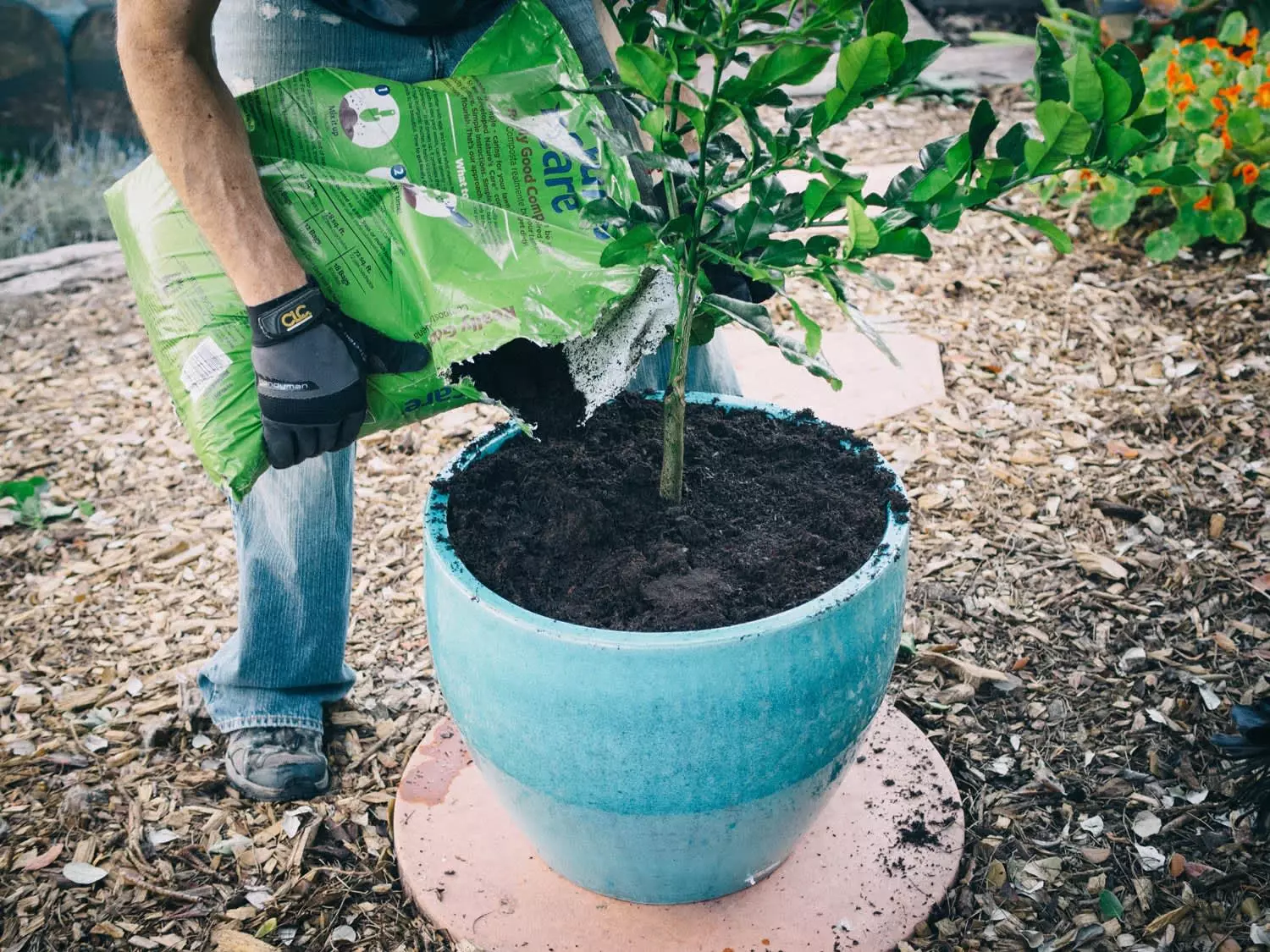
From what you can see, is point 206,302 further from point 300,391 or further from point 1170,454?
point 1170,454

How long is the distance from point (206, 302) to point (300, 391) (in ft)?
0.65

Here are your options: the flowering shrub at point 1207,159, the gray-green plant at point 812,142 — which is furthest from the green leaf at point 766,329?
the flowering shrub at point 1207,159

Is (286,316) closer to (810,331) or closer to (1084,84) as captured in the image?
(810,331)

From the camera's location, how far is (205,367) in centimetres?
149

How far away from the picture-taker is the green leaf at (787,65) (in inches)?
43.5

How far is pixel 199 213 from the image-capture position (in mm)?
1410

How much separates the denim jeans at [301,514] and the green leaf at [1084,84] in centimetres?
75

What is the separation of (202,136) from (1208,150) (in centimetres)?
289

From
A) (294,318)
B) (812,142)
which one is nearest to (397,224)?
(294,318)

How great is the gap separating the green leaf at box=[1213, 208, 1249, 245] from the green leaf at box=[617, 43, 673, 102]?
2.69 meters

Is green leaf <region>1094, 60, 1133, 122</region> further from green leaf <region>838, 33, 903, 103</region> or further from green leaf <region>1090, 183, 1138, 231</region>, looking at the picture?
green leaf <region>1090, 183, 1138, 231</region>

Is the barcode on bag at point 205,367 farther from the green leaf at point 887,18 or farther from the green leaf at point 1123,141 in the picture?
the green leaf at point 1123,141

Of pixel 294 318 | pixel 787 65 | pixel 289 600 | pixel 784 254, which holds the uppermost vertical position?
pixel 787 65

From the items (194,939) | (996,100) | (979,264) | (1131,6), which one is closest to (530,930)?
(194,939)
